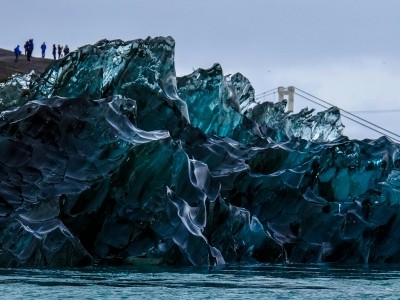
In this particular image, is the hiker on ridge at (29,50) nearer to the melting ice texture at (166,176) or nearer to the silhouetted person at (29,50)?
the silhouetted person at (29,50)

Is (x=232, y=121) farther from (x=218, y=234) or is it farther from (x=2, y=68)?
(x=2, y=68)

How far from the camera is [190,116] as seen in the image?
38344mm

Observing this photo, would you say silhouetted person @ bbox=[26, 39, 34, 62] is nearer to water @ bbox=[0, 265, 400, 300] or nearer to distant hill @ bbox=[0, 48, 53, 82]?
distant hill @ bbox=[0, 48, 53, 82]

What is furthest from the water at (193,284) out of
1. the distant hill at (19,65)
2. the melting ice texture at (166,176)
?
the distant hill at (19,65)

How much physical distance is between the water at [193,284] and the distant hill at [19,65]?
2866 centimetres

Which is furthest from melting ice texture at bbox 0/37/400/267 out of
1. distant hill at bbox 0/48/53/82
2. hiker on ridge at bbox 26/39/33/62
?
hiker on ridge at bbox 26/39/33/62

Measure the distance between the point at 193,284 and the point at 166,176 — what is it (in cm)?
570

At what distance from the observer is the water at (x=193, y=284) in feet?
73.2

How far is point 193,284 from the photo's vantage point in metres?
24.5

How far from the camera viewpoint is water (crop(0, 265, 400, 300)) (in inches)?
878

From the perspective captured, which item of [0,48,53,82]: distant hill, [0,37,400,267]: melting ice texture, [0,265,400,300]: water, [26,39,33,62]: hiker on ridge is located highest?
[26,39,33,62]: hiker on ridge

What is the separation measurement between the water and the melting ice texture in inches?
43.7

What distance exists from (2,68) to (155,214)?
1190 inches

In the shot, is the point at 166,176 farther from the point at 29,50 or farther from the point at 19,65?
the point at 29,50
